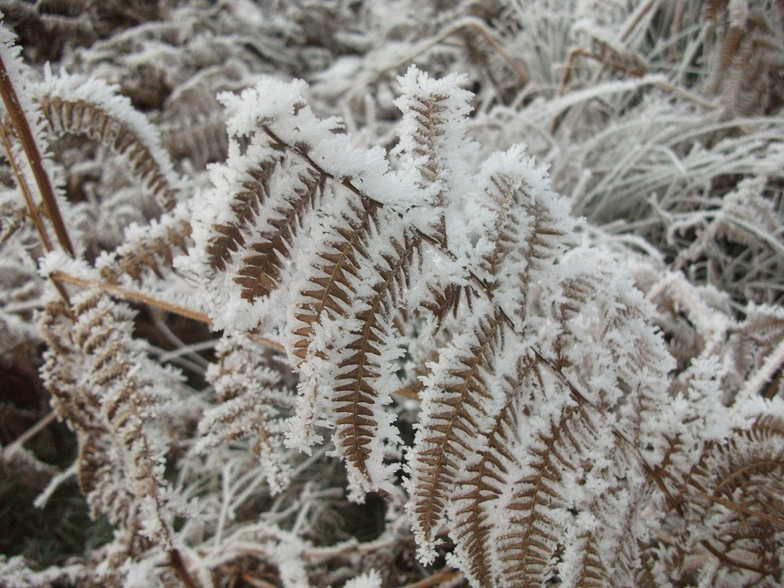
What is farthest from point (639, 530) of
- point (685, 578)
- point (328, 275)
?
point (328, 275)

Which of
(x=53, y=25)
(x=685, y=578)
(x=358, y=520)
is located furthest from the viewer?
(x=53, y=25)

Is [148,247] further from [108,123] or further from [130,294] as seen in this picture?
[108,123]

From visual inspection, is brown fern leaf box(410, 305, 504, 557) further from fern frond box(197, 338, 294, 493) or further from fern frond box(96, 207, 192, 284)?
fern frond box(96, 207, 192, 284)

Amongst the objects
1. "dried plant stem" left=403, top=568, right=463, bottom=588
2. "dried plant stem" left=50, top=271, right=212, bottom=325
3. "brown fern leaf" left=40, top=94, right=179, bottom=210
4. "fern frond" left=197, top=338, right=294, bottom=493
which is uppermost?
"brown fern leaf" left=40, top=94, right=179, bottom=210

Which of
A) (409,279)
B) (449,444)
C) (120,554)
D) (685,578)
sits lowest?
(120,554)

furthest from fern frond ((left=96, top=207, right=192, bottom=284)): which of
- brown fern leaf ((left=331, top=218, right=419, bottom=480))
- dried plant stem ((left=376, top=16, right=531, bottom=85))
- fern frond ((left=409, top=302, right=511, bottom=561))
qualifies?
dried plant stem ((left=376, top=16, right=531, bottom=85))

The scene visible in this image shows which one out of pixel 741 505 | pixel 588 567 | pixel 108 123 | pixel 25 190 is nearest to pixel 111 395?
pixel 25 190

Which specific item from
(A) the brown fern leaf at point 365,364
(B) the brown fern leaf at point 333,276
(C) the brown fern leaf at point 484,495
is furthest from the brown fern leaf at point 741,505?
(B) the brown fern leaf at point 333,276

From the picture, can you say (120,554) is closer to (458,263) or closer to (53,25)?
(458,263)
